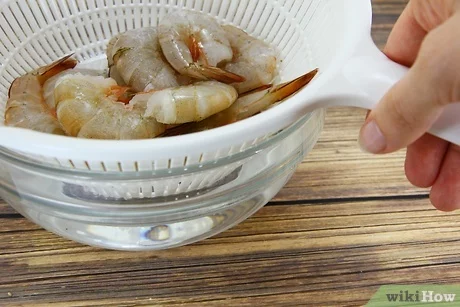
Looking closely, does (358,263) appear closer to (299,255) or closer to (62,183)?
(299,255)

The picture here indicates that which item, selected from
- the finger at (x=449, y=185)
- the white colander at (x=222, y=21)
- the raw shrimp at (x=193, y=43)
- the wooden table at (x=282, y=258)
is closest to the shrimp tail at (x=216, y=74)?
the raw shrimp at (x=193, y=43)

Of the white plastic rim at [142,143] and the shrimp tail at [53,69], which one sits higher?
the white plastic rim at [142,143]

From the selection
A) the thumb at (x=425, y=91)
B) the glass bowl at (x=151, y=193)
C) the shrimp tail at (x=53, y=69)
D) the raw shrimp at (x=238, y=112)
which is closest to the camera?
the thumb at (x=425, y=91)

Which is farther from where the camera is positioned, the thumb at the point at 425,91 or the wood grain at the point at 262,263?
the wood grain at the point at 262,263

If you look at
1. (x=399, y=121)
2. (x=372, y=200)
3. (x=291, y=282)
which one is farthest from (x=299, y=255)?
(x=399, y=121)

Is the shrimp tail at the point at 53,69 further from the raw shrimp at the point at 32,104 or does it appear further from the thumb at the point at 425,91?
the thumb at the point at 425,91

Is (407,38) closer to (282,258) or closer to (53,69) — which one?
(282,258)

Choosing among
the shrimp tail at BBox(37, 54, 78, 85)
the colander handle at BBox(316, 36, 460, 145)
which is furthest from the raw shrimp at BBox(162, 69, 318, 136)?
the shrimp tail at BBox(37, 54, 78, 85)
